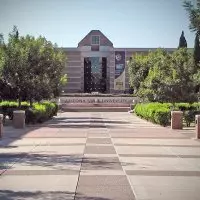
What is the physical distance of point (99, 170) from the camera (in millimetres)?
10789

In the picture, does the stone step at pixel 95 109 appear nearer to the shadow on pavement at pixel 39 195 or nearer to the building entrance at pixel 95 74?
the building entrance at pixel 95 74

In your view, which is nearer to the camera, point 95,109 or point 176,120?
point 176,120

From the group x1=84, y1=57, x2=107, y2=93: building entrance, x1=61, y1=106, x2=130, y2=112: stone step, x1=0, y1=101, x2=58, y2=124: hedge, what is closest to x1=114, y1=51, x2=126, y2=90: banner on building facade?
x1=84, y1=57, x2=107, y2=93: building entrance

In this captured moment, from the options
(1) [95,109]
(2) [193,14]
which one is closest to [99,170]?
(2) [193,14]

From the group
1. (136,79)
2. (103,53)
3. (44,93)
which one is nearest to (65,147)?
(44,93)

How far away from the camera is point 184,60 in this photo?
3158cm

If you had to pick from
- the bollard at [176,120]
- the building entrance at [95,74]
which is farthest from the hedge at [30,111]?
the building entrance at [95,74]

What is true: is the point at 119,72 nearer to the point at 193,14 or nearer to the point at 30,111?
the point at 30,111

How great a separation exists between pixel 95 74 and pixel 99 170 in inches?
3046

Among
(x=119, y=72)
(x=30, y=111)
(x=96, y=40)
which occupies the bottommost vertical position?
(x=30, y=111)

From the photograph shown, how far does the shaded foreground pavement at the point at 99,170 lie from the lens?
847 centimetres

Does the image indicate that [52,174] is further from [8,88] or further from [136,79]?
[136,79]

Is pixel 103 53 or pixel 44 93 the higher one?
pixel 103 53

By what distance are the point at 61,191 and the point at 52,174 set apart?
5.70ft
